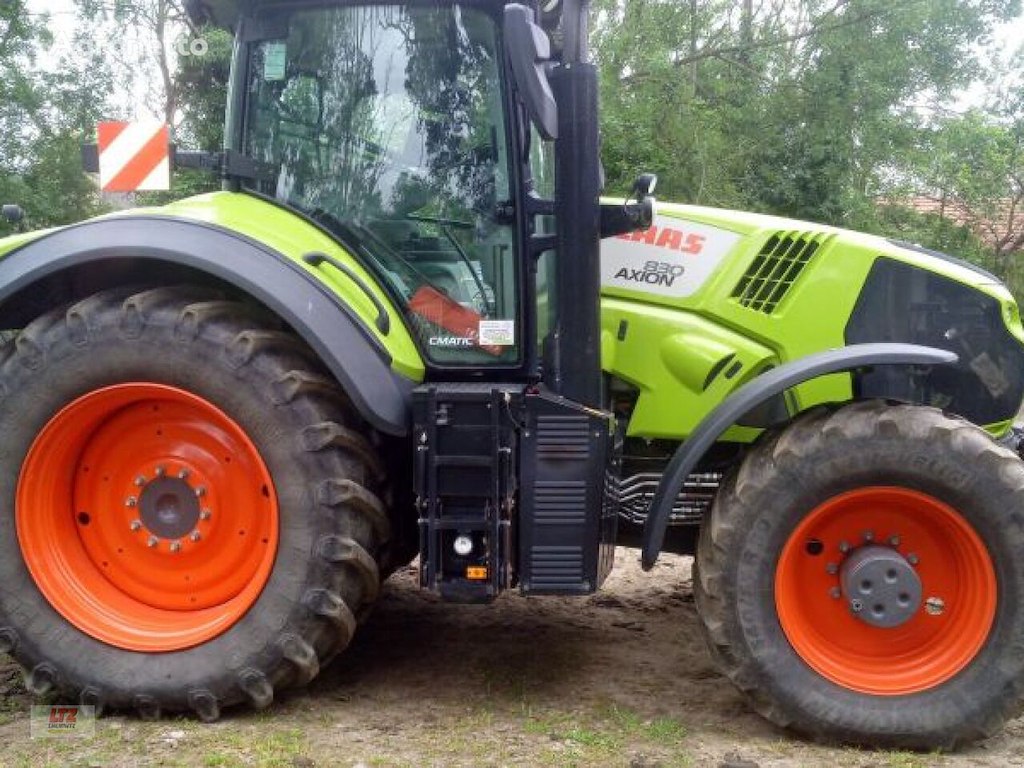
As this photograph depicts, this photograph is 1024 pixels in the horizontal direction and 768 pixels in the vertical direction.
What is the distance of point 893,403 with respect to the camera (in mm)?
3471

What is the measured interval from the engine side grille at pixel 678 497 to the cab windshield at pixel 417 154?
71cm

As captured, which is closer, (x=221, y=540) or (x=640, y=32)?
(x=221, y=540)

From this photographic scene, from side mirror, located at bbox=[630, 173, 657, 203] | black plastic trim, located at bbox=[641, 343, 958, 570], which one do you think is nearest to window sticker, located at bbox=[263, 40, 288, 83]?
side mirror, located at bbox=[630, 173, 657, 203]

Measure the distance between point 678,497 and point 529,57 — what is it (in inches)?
64.7

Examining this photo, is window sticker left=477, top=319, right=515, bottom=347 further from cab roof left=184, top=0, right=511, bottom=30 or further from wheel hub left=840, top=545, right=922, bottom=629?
wheel hub left=840, top=545, right=922, bottom=629

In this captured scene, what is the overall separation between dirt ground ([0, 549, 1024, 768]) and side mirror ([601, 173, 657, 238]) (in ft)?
5.27

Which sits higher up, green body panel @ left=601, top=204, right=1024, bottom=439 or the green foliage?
the green foliage

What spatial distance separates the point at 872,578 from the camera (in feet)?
11.2

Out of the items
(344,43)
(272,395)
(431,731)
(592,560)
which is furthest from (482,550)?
(344,43)

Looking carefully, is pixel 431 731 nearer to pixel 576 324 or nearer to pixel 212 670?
pixel 212 670

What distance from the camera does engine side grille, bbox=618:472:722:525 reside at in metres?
3.90

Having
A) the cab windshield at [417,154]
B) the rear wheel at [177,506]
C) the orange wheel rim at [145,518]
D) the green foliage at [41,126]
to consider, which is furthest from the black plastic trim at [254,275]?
the green foliage at [41,126]

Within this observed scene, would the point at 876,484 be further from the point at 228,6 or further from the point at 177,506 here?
the point at 228,6

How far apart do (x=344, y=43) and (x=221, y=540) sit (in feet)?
5.62
